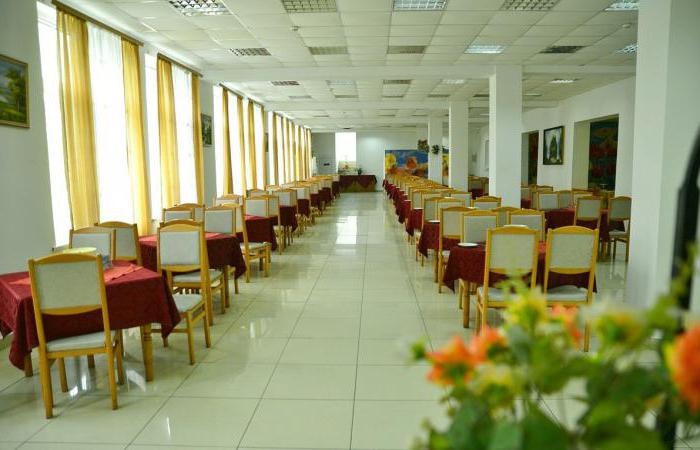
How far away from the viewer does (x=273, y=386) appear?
3680mm

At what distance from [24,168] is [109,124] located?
2.19m

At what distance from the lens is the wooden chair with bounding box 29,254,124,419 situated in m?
3.21

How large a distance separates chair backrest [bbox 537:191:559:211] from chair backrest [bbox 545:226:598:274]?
16.2 ft

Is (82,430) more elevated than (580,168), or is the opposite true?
(580,168)

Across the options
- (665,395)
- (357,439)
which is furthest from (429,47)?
(665,395)

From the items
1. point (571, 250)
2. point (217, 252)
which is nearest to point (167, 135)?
point (217, 252)

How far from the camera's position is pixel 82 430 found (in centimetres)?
312

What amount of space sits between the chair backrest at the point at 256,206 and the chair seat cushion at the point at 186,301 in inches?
156

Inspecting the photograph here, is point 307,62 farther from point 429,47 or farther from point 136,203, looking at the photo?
point 136,203

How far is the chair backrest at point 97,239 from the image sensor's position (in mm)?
4670

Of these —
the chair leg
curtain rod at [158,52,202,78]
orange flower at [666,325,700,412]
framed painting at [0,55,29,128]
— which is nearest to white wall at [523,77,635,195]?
curtain rod at [158,52,202,78]

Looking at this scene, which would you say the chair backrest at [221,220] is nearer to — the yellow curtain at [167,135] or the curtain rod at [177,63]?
the yellow curtain at [167,135]

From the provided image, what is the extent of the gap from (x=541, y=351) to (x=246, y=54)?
9384 mm

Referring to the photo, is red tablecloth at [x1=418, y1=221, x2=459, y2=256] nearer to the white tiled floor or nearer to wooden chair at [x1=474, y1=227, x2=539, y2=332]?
the white tiled floor
